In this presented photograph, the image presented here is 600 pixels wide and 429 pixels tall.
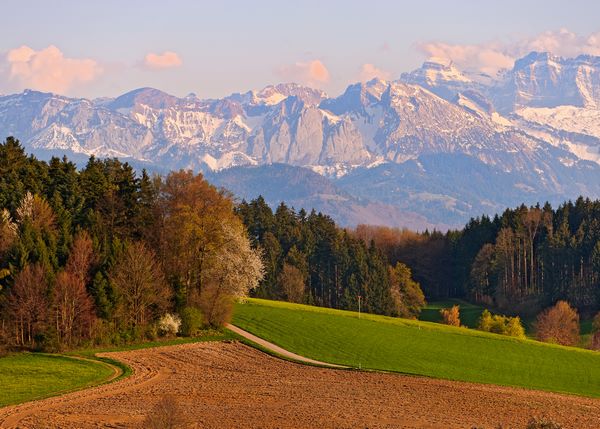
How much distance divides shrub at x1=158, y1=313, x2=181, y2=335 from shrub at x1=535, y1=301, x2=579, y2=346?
52.3 m

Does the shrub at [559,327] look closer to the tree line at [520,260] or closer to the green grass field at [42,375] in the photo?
the tree line at [520,260]

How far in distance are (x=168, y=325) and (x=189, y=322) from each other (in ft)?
6.64

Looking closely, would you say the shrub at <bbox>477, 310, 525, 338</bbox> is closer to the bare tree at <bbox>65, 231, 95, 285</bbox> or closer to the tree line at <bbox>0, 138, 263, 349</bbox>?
the tree line at <bbox>0, 138, 263, 349</bbox>

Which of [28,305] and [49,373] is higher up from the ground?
[28,305]

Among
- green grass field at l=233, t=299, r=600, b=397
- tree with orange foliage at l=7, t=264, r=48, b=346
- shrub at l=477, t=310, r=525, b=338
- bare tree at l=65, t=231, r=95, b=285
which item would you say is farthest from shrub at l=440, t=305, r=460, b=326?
tree with orange foliage at l=7, t=264, r=48, b=346

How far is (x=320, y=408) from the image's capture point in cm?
5550

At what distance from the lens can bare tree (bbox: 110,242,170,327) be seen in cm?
8250

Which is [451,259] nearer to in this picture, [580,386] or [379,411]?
[580,386]

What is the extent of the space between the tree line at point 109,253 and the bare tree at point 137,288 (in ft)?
0.32

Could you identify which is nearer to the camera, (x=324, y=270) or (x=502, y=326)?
(x=502, y=326)

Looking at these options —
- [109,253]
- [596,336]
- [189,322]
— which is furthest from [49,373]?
[596,336]

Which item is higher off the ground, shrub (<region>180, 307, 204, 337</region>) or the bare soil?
shrub (<region>180, 307, 204, 337</region>)

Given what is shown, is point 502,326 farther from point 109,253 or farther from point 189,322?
point 109,253

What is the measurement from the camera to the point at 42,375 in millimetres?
65312
